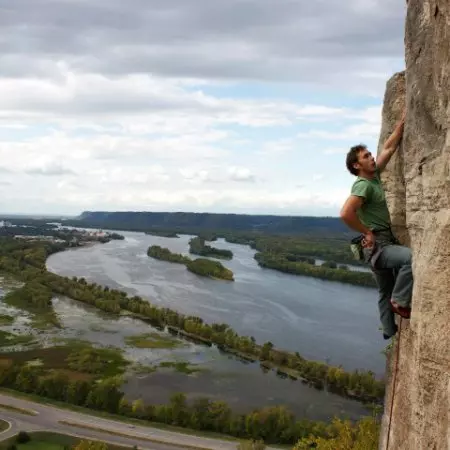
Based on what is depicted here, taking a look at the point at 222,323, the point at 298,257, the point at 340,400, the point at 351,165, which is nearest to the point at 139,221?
the point at 298,257

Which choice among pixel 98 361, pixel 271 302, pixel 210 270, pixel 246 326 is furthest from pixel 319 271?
pixel 98 361

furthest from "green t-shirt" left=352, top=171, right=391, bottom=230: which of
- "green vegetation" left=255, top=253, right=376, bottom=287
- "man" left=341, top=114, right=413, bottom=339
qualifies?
"green vegetation" left=255, top=253, right=376, bottom=287

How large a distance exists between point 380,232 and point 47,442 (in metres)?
21.4

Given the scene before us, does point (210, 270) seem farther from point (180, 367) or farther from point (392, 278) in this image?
point (392, 278)

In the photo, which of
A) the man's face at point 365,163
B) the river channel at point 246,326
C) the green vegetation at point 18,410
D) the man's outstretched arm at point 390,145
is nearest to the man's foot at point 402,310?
the man's face at point 365,163

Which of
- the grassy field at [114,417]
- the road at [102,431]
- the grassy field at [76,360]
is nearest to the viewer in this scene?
the road at [102,431]

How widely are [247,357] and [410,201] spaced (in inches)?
1152

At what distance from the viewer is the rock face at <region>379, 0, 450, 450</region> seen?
367 cm

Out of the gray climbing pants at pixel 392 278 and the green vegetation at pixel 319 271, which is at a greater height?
the gray climbing pants at pixel 392 278

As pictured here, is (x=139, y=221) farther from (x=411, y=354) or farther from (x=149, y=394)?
(x=411, y=354)

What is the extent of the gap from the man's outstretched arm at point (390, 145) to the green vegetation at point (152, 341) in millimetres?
32539

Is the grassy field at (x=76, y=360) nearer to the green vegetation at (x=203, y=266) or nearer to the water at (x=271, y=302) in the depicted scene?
the water at (x=271, y=302)

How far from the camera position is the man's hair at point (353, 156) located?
4.50 meters

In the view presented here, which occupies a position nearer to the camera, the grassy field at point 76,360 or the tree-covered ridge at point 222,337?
the tree-covered ridge at point 222,337
